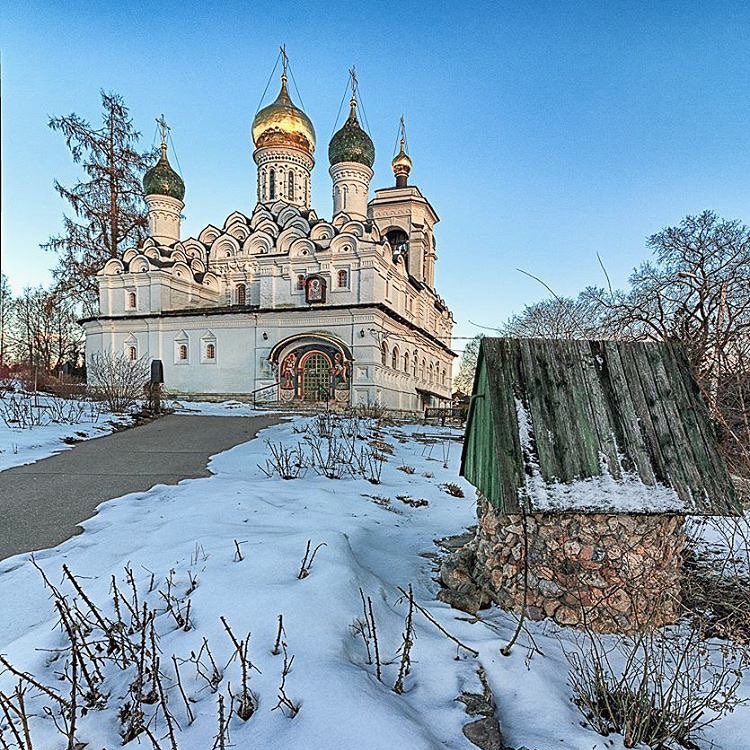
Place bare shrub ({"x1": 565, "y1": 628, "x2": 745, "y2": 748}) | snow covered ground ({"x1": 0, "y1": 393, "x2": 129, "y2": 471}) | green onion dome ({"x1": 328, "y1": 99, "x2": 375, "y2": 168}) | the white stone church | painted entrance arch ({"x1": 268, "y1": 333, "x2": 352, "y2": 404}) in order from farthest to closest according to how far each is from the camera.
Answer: green onion dome ({"x1": 328, "y1": 99, "x2": 375, "y2": 168})
the white stone church
painted entrance arch ({"x1": 268, "y1": 333, "x2": 352, "y2": 404})
snow covered ground ({"x1": 0, "y1": 393, "x2": 129, "y2": 471})
bare shrub ({"x1": 565, "y1": 628, "x2": 745, "y2": 748})

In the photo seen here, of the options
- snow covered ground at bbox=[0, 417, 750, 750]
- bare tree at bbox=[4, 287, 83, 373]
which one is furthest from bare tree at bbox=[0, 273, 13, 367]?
snow covered ground at bbox=[0, 417, 750, 750]

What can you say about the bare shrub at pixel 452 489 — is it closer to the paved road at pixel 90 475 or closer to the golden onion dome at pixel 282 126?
the paved road at pixel 90 475

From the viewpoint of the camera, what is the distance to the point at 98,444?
28.6 ft

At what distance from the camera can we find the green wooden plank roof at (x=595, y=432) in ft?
9.96

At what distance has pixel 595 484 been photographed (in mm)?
3080

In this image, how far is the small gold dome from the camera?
32219 mm

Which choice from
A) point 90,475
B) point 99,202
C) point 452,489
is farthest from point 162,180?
point 452,489

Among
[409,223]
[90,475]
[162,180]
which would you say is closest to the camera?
[90,475]

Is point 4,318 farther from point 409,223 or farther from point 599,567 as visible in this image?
point 599,567

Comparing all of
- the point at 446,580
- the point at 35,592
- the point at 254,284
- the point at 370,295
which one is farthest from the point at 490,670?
the point at 254,284

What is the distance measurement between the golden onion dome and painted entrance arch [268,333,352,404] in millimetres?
11977

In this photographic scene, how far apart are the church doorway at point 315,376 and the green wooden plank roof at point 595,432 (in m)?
17.8

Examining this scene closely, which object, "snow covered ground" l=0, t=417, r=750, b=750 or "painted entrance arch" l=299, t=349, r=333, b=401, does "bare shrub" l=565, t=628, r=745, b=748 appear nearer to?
"snow covered ground" l=0, t=417, r=750, b=750

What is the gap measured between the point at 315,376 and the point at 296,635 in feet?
63.5
